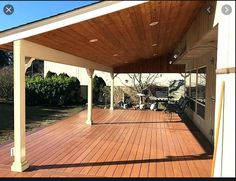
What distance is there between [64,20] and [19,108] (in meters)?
1.73

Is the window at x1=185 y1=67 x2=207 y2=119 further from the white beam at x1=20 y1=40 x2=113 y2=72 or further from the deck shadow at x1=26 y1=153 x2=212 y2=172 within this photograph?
the white beam at x1=20 y1=40 x2=113 y2=72

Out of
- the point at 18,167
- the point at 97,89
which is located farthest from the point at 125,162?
the point at 97,89

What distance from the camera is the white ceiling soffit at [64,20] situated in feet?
12.8

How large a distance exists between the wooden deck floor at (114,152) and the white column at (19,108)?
A: 198 mm

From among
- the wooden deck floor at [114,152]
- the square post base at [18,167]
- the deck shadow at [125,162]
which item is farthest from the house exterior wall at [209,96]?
the square post base at [18,167]

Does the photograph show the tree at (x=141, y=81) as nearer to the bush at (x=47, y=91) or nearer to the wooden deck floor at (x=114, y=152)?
the bush at (x=47, y=91)

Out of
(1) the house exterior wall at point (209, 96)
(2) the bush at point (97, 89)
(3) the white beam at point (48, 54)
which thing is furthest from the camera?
(2) the bush at point (97, 89)

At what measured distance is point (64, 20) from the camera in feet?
14.2

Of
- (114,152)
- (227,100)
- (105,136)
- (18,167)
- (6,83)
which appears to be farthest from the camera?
(6,83)

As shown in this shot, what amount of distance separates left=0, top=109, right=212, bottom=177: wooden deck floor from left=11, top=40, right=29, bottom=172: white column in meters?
0.20

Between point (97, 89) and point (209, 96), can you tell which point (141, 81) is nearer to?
point (97, 89)

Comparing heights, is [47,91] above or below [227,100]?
below

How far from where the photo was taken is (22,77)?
4.84 m

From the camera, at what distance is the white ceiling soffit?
390cm
